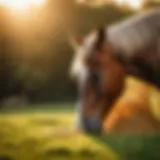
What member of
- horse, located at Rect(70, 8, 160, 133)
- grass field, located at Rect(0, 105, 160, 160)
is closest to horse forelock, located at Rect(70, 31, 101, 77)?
horse, located at Rect(70, 8, 160, 133)

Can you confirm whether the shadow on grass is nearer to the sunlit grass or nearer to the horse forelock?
the sunlit grass

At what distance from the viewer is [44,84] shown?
45.6 inches

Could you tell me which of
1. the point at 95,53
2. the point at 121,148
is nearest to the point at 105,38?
the point at 95,53

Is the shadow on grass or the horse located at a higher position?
the horse

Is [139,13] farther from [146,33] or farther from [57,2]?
[57,2]

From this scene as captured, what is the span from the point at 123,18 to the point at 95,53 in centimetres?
14

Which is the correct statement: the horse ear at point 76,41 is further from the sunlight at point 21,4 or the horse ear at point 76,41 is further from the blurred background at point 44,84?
the sunlight at point 21,4

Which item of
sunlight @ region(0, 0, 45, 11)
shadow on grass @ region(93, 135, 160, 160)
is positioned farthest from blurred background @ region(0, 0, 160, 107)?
shadow on grass @ region(93, 135, 160, 160)

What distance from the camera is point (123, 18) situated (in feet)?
3.90

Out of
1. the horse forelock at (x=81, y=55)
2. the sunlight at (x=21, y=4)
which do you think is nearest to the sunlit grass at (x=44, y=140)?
the horse forelock at (x=81, y=55)

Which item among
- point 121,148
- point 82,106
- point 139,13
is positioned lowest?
point 121,148

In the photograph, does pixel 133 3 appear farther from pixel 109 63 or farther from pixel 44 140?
pixel 44 140

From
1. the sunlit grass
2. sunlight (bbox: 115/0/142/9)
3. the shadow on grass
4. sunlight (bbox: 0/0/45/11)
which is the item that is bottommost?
the shadow on grass

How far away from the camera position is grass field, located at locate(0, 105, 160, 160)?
1125 mm
